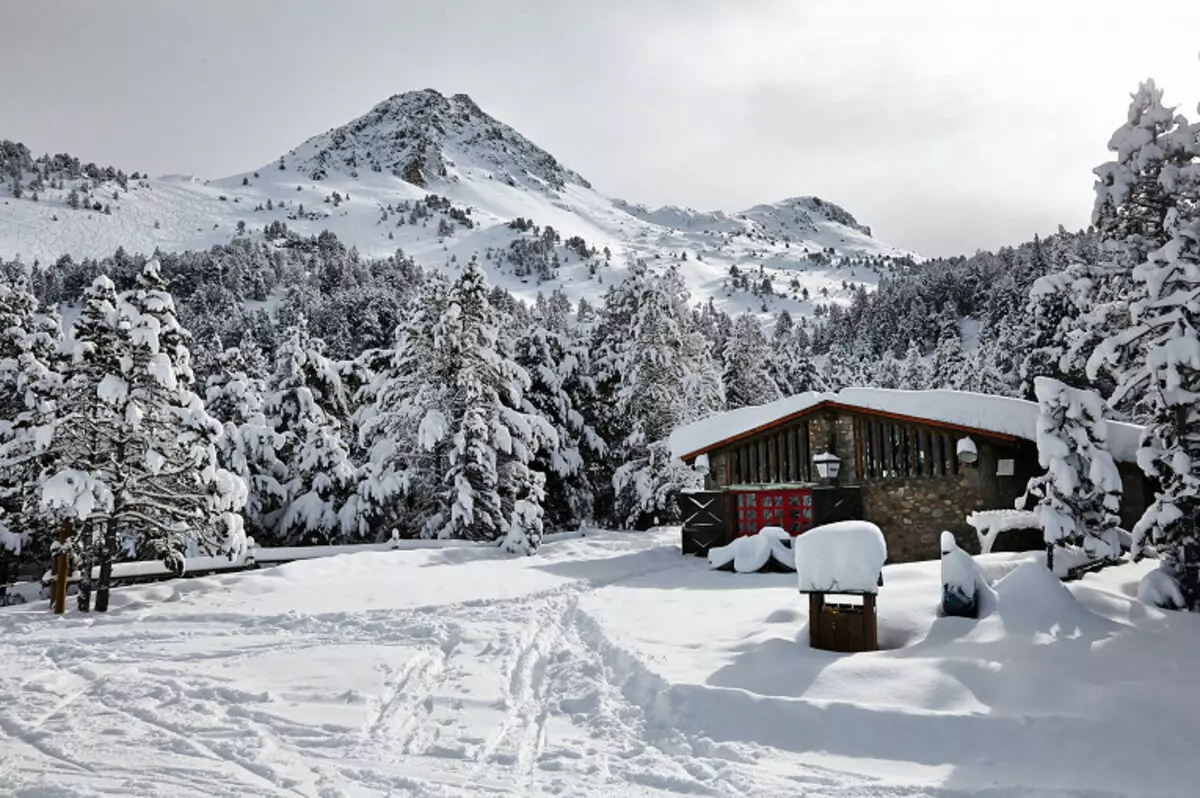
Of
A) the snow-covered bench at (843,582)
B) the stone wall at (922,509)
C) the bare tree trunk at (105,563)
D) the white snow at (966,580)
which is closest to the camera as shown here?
the snow-covered bench at (843,582)

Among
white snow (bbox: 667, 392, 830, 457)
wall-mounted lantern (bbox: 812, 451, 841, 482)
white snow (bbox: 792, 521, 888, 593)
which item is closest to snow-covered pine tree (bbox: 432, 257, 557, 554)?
white snow (bbox: 667, 392, 830, 457)

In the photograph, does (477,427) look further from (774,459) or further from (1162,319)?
(1162,319)

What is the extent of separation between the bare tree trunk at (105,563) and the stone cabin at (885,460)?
1368cm

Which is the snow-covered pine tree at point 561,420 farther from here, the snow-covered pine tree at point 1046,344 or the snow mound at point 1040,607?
the snow mound at point 1040,607

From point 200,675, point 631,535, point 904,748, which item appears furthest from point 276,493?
point 904,748

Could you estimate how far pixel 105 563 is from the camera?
1334cm

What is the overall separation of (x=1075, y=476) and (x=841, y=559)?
3.90 metres

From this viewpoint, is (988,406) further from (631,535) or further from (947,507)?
(631,535)

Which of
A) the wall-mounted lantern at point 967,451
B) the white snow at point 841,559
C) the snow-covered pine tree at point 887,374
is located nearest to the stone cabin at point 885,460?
the wall-mounted lantern at point 967,451

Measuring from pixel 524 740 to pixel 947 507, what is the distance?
558 inches

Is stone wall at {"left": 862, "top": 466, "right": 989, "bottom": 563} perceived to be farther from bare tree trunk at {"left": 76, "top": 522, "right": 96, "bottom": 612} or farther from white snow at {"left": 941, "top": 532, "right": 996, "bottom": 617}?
bare tree trunk at {"left": 76, "top": 522, "right": 96, "bottom": 612}

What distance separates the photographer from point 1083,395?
32.3ft

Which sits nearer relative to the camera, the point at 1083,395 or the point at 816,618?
the point at 816,618

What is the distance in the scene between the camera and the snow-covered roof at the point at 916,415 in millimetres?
15717
